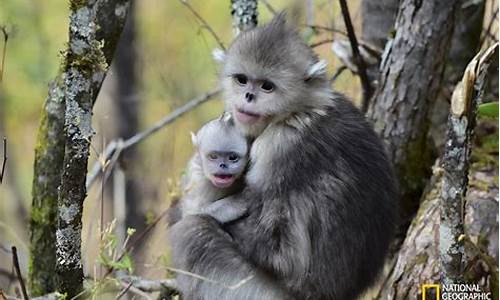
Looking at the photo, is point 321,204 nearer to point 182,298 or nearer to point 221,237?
point 221,237

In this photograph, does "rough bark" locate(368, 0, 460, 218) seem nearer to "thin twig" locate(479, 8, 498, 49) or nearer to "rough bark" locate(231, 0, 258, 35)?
"thin twig" locate(479, 8, 498, 49)

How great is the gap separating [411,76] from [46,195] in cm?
206

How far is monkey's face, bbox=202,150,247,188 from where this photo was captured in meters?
4.31

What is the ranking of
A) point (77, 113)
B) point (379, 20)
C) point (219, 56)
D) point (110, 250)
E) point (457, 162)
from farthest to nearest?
point (379, 20), point (219, 56), point (110, 250), point (457, 162), point (77, 113)

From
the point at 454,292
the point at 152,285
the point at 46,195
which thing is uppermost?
the point at 46,195

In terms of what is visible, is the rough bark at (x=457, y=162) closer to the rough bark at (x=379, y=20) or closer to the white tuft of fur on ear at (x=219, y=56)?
the white tuft of fur on ear at (x=219, y=56)

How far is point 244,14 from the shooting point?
17.3ft

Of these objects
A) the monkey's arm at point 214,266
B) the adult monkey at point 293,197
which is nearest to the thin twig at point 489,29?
the adult monkey at point 293,197

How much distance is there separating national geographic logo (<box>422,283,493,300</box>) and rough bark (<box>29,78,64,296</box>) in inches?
72.6

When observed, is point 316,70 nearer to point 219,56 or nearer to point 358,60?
point 219,56

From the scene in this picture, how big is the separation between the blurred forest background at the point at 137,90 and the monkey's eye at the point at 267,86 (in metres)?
1.94

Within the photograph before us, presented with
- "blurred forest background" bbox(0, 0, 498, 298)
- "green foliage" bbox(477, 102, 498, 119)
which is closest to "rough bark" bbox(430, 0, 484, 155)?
"blurred forest background" bbox(0, 0, 498, 298)

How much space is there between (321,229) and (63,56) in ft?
4.41

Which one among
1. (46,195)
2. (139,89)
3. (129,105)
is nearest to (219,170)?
(46,195)
